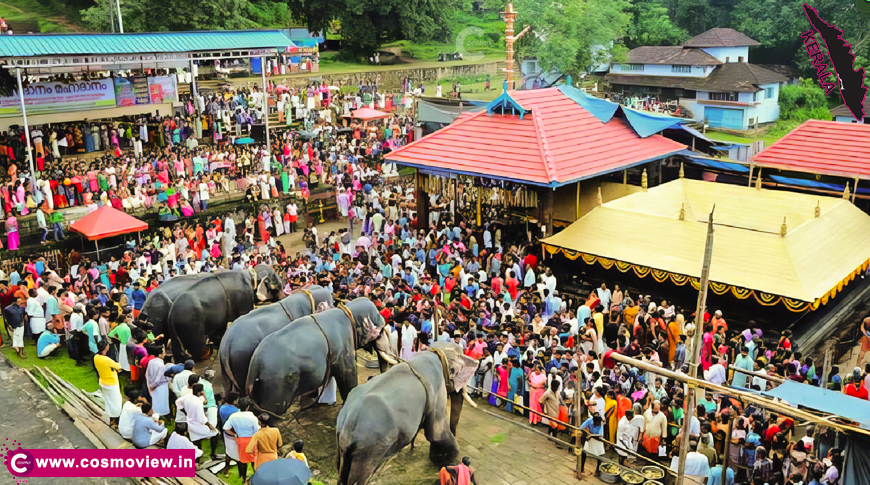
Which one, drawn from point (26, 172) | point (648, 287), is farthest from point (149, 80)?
point (648, 287)

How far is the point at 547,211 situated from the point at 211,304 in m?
9.12

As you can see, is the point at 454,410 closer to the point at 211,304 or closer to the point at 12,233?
the point at 211,304

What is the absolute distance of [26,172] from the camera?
21.2m

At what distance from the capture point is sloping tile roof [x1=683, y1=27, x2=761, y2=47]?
4512 centimetres

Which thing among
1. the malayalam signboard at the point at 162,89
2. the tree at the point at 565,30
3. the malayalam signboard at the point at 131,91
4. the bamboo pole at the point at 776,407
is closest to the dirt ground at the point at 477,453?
the bamboo pole at the point at 776,407

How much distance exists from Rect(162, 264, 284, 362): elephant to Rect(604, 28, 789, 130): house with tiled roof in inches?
1283

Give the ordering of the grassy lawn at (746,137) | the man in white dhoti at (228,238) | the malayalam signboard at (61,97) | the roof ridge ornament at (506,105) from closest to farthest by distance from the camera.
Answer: the man in white dhoti at (228,238)
the roof ridge ornament at (506,105)
the malayalam signboard at (61,97)
the grassy lawn at (746,137)

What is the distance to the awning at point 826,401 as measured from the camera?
790 cm

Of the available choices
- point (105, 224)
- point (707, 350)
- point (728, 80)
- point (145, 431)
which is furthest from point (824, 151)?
point (728, 80)

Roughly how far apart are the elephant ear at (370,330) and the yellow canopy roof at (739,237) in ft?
22.4

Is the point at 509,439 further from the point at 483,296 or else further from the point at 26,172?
the point at 26,172

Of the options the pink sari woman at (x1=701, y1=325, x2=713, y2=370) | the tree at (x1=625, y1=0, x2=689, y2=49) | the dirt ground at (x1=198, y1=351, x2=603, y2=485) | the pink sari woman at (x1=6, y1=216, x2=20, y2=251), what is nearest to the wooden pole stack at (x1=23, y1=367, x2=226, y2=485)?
the dirt ground at (x1=198, y1=351, x2=603, y2=485)

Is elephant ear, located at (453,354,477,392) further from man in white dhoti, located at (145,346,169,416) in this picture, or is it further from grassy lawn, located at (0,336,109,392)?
grassy lawn, located at (0,336,109,392)

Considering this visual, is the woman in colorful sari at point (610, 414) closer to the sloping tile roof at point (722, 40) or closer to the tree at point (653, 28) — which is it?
the sloping tile roof at point (722, 40)
